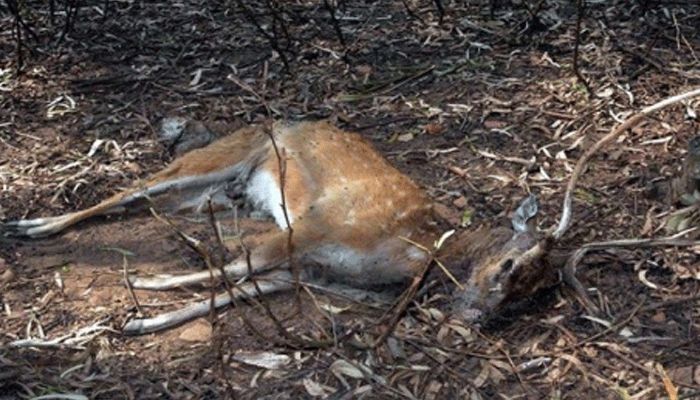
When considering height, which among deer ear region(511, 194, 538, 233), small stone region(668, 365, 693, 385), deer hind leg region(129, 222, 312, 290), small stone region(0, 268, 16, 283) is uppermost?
deer ear region(511, 194, 538, 233)

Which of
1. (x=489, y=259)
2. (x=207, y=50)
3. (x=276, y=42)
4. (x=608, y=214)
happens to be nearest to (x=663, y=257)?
(x=608, y=214)

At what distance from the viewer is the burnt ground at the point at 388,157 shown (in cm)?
459

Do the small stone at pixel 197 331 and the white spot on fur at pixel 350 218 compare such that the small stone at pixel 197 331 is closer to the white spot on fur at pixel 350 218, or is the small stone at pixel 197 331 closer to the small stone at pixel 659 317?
the white spot on fur at pixel 350 218

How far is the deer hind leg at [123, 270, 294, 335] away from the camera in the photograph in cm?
491

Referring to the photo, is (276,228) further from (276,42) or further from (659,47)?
(659,47)

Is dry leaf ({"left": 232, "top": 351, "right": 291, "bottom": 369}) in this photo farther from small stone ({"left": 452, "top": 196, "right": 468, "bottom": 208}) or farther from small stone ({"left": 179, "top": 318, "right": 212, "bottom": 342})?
small stone ({"left": 452, "top": 196, "right": 468, "bottom": 208})

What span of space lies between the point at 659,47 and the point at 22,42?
4.43m

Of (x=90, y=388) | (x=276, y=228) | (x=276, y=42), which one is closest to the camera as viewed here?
(x=90, y=388)

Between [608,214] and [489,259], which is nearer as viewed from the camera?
[489,259]

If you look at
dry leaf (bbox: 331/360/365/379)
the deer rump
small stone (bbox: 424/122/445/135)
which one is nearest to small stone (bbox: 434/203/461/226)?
the deer rump

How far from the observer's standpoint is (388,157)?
647 centimetres

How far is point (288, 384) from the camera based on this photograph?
452cm

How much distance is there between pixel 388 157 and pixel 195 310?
1875 mm

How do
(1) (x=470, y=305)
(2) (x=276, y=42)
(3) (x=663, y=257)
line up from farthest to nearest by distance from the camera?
(2) (x=276, y=42), (3) (x=663, y=257), (1) (x=470, y=305)
